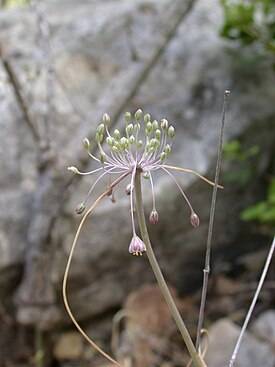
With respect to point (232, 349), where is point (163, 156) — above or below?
above

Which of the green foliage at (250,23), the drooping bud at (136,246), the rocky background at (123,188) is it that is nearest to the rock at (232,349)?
the rocky background at (123,188)

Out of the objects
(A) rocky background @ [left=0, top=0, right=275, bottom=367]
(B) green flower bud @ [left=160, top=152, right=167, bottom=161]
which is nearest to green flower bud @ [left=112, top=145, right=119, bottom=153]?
(B) green flower bud @ [left=160, top=152, right=167, bottom=161]

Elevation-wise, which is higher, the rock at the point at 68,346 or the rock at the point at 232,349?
the rock at the point at 232,349

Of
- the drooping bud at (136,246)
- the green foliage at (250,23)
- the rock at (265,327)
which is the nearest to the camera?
the drooping bud at (136,246)

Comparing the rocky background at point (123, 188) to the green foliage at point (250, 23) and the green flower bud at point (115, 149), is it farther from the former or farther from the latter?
the green flower bud at point (115, 149)

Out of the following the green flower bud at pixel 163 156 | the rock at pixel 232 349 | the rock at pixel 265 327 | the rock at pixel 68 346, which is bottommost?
the rock at pixel 68 346

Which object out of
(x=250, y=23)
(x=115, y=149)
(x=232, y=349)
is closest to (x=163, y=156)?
(x=115, y=149)

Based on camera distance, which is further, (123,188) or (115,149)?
(123,188)

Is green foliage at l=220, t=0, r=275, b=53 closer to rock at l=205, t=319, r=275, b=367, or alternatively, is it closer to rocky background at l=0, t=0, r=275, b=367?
rocky background at l=0, t=0, r=275, b=367

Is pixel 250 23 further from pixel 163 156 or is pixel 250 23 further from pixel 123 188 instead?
pixel 163 156
